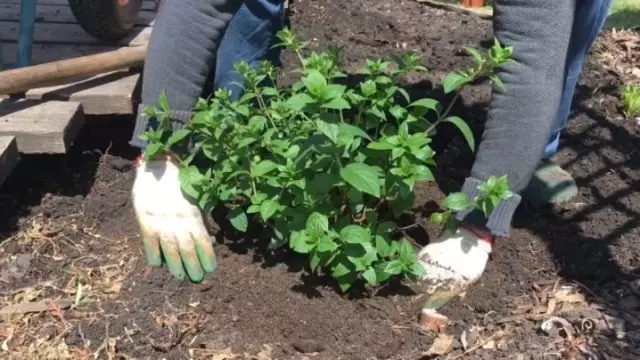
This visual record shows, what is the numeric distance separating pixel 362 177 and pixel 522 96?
46cm

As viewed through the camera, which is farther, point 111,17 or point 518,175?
point 111,17

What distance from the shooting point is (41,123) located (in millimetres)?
2871

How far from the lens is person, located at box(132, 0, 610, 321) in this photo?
7.50 feet

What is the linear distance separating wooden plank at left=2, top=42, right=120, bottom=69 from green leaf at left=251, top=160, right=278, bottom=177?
4.42 ft

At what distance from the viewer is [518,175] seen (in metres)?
2.38

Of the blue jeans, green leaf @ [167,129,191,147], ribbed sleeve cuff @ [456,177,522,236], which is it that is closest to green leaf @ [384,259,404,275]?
ribbed sleeve cuff @ [456,177,522,236]

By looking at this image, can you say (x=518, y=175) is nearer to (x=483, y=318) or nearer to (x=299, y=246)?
(x=483, y=318)

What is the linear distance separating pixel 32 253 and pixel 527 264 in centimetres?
137

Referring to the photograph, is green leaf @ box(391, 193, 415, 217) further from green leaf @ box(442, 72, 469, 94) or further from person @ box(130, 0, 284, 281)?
person @ box(130, 0, 284, 281)

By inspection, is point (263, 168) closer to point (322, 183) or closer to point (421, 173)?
point (322, 183)

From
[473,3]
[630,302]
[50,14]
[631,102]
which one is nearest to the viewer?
[630,302]

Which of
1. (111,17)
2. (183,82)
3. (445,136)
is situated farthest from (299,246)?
(111,17)

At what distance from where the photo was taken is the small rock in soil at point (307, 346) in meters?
2.32

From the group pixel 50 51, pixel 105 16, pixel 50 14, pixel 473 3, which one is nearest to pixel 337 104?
pixel 105 16
